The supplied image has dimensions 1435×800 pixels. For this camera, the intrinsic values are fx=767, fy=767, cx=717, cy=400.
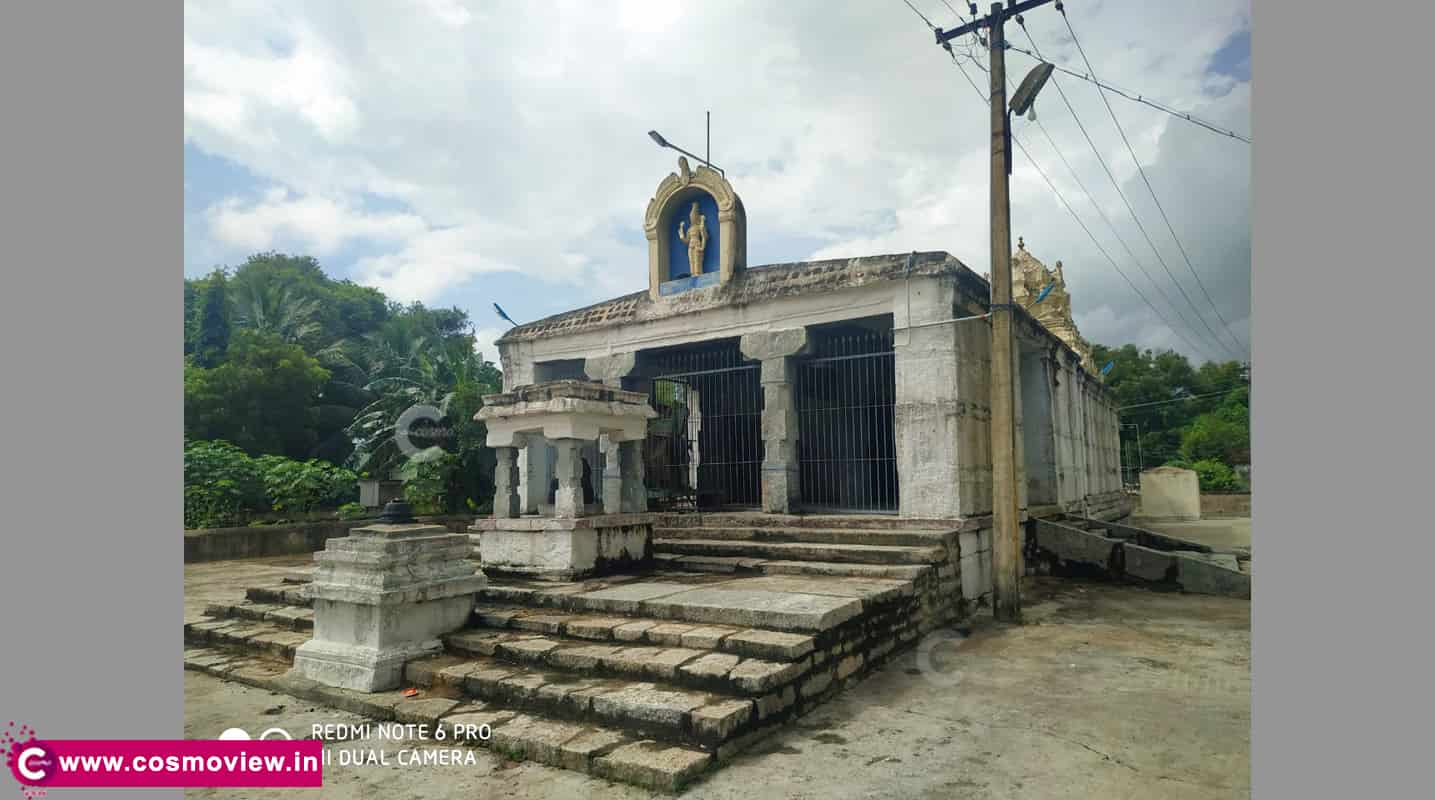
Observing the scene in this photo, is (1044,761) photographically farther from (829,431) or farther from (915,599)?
(829,431)

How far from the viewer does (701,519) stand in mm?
9656

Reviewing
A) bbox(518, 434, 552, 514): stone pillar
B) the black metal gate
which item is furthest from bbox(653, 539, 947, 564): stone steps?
the black metal gate

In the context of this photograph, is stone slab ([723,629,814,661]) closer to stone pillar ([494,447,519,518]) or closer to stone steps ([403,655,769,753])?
stone steps ([403,655,769,753])

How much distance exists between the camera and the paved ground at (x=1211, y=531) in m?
14.8

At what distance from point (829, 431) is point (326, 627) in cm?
745

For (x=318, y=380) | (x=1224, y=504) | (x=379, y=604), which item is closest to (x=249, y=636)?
(x=379, y=604)

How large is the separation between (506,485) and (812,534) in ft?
10.8

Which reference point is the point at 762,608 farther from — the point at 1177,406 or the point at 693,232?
the point at 1177,406

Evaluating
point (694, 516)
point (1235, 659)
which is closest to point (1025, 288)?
point (694, 516)

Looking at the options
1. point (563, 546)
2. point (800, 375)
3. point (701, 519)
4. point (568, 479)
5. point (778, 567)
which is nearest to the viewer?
point (563, 546)

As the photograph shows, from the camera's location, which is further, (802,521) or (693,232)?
(693,232)

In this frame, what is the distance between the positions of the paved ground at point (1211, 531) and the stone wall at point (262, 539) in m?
14.1

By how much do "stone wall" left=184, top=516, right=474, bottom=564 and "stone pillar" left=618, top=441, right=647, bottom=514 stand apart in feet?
17.3

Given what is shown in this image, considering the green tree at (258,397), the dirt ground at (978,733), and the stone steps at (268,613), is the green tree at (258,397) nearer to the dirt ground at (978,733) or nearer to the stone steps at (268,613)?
the stone steps at (268,613)
